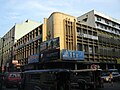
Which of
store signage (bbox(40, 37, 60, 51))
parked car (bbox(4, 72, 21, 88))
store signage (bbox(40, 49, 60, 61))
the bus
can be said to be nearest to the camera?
the bus

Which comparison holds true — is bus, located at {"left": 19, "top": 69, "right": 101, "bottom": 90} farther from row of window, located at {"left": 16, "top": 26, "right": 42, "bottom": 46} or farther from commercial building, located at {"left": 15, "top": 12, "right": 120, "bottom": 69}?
row of window, located at {"left": 16, "top": 26, "right": 42, "bottom": 46}

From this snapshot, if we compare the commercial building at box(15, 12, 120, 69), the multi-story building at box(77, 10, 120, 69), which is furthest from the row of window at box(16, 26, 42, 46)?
the multi-story building at box(77, 10, 120, 69)

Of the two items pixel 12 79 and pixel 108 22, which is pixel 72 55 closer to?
pixel 12 79

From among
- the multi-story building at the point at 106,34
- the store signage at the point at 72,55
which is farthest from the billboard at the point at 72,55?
the multi-story building at the point at 106,34

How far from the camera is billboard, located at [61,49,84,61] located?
3265 centimetres

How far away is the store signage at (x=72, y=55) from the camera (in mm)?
32688

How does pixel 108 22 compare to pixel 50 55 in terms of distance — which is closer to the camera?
pixel 50 55

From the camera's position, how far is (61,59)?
1277 inches

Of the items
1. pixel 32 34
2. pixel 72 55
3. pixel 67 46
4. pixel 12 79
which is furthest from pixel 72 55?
pixel 32 34

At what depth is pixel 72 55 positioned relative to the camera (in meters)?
33.7

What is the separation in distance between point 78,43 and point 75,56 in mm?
3861

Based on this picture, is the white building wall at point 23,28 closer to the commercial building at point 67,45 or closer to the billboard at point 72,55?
the commercial building at point 67,45

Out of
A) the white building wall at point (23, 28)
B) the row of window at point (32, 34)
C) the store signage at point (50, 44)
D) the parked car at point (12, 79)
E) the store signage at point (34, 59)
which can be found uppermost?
the white building wall at point (23, 28)

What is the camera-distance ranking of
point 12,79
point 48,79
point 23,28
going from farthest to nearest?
1. point 23,28
2. point 12,79
3. point 48,79
